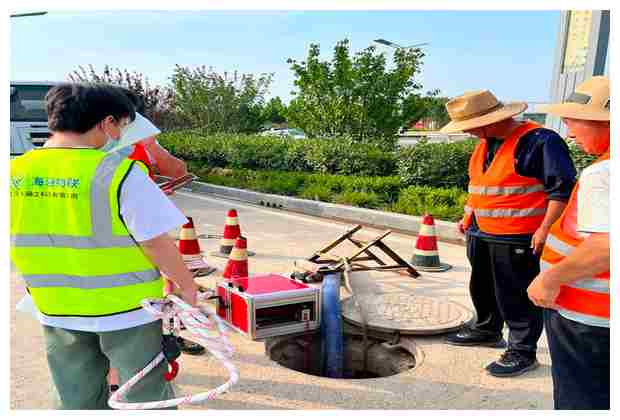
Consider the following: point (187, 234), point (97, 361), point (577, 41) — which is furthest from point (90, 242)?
point (577, 41)

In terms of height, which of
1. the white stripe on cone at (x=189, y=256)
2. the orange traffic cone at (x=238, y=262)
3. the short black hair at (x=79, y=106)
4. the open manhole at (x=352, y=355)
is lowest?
the open manhole at (x=352, y=355)

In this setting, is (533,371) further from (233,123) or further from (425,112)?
(233,123)

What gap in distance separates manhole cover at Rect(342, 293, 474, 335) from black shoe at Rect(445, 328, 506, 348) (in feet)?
0.55

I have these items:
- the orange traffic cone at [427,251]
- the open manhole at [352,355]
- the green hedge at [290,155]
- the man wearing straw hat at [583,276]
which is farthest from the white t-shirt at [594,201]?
the green hedge at [290,155]

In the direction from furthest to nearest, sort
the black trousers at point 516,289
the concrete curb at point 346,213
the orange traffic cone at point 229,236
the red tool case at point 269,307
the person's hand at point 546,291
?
the concrete curb at point 346,213 → the orange traffic cone at point 229,236 → the red tool case at point 269,307 → the black trousers at point 516,289 → the person's hand at point 546,291

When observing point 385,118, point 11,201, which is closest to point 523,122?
point 11,201

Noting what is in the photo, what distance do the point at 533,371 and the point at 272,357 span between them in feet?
5.90

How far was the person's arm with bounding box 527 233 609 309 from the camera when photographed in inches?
73.4

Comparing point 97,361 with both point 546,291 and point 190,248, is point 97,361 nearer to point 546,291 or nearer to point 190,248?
point 546,291

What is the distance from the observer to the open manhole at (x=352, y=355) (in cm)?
388

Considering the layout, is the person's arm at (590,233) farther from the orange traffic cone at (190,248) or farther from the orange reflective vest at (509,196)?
the orange traffic cone at (190,248)

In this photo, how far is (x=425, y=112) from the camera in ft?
46.9

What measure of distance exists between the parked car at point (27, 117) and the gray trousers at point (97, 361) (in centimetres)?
961

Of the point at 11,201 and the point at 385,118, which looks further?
the point at 385,118
